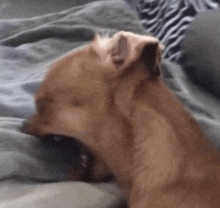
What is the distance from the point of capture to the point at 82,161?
800 mm

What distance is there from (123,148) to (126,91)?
11 cm

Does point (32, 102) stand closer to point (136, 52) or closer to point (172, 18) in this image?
point (136, 52)

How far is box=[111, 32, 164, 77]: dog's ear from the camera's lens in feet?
2.19

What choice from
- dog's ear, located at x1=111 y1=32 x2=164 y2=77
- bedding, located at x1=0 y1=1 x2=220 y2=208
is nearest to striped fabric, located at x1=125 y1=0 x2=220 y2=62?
bedding, located at x1=0 y1=1 x2=220 y2=208

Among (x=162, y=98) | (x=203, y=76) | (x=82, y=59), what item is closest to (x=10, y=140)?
(x=82, y=59)

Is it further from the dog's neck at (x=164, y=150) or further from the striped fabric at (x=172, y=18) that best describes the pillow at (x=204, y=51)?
the dog's neck at (x=164, y=150)

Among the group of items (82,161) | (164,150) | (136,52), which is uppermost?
(136,52)

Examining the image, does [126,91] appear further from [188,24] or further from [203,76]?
[188,24]

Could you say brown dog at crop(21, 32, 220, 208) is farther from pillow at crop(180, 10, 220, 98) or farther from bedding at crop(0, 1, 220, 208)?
pillow at crop(180, 10, 220, 98)

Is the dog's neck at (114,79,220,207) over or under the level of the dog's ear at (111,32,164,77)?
under

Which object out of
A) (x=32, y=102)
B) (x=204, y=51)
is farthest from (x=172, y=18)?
(x=32, y=102)

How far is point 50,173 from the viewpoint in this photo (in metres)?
0.72

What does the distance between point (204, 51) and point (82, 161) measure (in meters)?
0.58

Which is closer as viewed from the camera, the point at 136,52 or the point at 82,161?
the point at 136,52
